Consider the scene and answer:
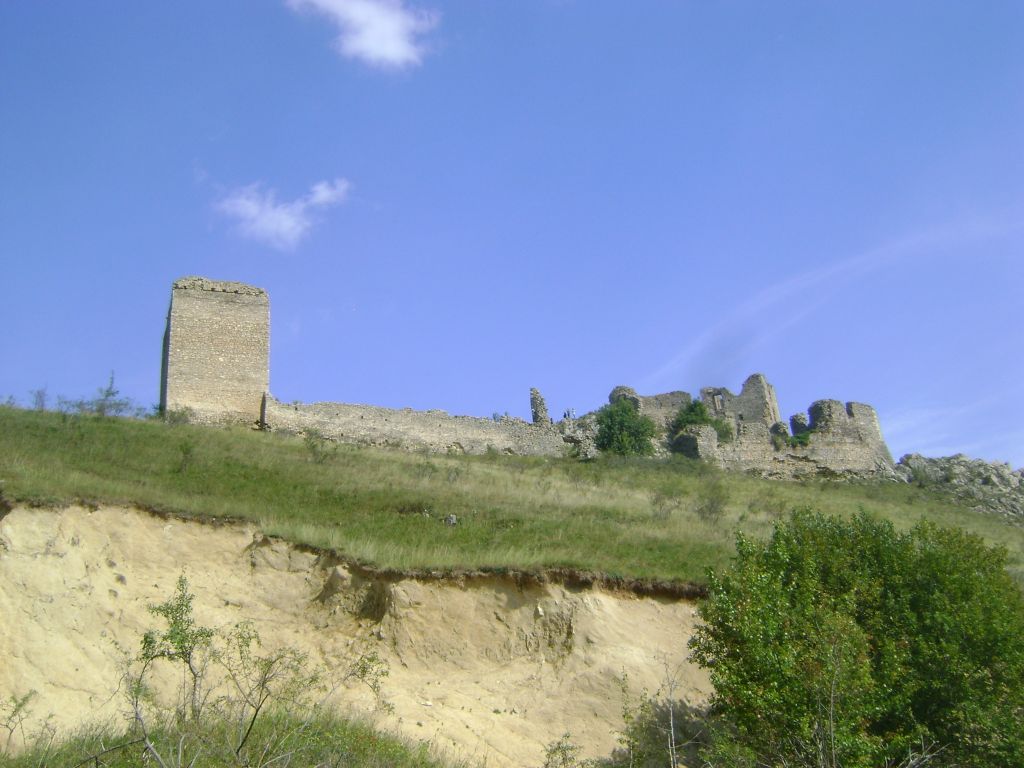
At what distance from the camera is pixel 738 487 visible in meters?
34.6

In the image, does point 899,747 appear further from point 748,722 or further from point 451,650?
point 451,650

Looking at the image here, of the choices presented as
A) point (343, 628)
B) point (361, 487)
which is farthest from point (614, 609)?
point (361, 487)

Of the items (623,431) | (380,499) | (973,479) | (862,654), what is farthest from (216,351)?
(973,479)

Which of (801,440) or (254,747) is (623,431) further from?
(254,747)

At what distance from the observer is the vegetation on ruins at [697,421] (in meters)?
43.6

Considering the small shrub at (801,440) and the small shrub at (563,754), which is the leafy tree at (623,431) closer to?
the small shrub at (801,440)

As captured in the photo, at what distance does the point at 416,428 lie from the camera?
35.9 m

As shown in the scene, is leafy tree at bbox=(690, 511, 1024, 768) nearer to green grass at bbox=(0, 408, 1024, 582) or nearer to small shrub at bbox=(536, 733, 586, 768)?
small shrub at bbox=(536, 733, 586, 768)

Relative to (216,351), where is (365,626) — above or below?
below

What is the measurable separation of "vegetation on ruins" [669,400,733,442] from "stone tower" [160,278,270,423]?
58.1 feet

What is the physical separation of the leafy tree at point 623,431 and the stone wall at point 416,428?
198cm

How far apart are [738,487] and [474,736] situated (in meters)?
21.7

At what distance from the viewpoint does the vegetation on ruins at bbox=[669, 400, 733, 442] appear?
43562mm

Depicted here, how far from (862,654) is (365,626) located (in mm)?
7275
